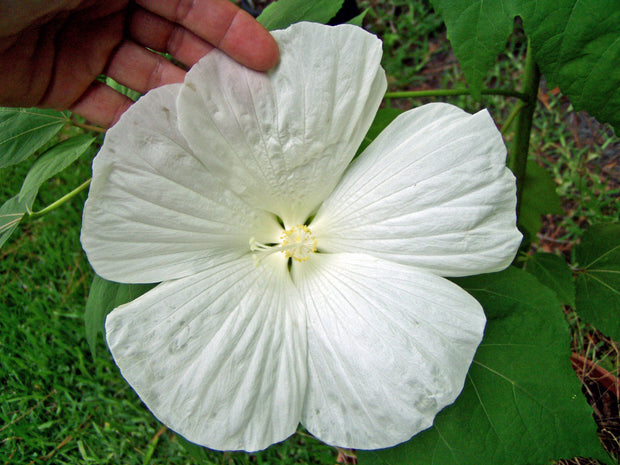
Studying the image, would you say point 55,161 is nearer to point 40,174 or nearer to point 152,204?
point 40,174

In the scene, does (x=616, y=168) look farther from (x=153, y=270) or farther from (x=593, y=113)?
(x=153, y=270)

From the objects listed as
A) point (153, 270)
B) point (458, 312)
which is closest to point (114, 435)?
point (153, 270)

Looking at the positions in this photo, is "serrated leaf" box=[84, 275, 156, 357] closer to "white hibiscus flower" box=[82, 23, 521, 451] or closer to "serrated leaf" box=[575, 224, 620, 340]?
"white hibiscus flower" box=[82, 23, 521, 451]

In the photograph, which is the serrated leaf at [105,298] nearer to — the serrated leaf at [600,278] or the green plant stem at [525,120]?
the green plant stem at [525,120]

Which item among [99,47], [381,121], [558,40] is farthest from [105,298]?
[558,40]

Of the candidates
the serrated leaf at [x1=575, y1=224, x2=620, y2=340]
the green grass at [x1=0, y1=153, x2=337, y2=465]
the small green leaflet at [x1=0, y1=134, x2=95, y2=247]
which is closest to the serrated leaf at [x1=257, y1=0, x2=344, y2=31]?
the small green leaflet at [x1=0, y1=134, x2=95, y2=247]
